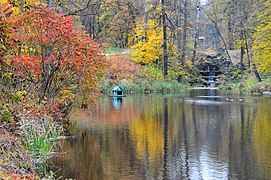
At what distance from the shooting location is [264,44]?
81.6 ft

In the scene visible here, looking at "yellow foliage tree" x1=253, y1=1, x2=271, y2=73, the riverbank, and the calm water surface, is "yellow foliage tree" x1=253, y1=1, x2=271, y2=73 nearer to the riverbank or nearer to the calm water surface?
the calm water surface

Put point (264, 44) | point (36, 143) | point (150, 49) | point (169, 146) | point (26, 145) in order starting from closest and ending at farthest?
point (26, 145) → point (36, 143) → point (169, 146) → point (264, 44) → point (150, 49)

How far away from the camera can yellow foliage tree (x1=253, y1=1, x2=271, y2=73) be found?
78.5ft

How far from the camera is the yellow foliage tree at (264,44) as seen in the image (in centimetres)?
2394

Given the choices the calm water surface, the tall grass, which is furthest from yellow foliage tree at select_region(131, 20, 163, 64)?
the tall grass

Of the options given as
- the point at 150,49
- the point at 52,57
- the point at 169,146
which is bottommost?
the point at 169,146

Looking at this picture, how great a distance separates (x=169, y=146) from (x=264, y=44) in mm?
18468

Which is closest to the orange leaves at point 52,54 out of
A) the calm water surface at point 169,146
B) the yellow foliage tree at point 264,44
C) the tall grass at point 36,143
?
the calm water surface at point 169,146

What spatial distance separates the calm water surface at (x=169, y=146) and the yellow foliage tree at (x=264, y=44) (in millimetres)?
11020

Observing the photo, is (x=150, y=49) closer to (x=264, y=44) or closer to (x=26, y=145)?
(x=264, y=44)

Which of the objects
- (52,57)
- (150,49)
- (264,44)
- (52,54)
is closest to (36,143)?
(52,57)

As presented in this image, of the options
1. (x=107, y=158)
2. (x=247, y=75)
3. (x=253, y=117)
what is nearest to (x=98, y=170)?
(x=107, y=158)

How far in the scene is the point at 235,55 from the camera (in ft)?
118

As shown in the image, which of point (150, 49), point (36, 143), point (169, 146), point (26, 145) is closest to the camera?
point (26, 145)
